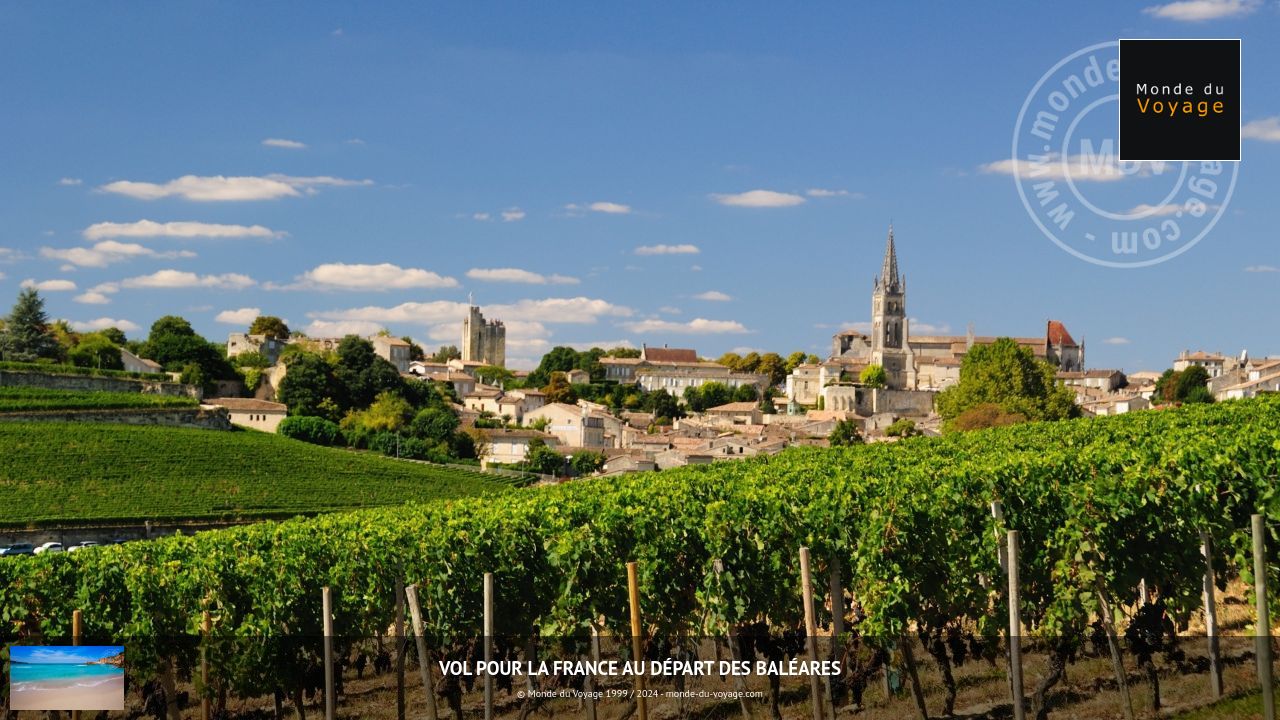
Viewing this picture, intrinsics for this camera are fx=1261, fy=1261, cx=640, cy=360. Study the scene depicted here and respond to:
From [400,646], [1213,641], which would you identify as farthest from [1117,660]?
[400,646]

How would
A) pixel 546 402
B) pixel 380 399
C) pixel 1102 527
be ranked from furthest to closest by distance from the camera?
pixel 546 402, pixel 380 399, pixel 1102 527

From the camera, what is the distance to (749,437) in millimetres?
85000

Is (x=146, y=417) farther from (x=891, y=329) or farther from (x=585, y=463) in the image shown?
(x=891, y=329)

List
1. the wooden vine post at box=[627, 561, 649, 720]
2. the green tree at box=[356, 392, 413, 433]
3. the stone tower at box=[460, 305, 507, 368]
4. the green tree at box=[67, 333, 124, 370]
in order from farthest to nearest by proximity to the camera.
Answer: the stone tower at box=[460, 305, 507, 368], the green tree at box=[67, 333, 124, 370], the green tree at box=[356, 392, 413, 433], the wooden vine post at box=[627, 561, 649, 720]

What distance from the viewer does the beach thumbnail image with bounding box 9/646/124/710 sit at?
33.9ft

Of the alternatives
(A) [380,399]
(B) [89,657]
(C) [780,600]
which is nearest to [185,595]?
(B) [89,657]

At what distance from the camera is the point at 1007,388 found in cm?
6206

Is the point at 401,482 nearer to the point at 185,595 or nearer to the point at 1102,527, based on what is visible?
the point at 185,595

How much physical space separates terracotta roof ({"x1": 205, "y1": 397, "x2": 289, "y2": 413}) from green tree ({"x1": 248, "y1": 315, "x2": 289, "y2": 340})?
129ft

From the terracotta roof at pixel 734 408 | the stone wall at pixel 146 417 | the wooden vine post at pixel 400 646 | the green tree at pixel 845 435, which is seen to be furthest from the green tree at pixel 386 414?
the wooden vine post at pixel 400 646

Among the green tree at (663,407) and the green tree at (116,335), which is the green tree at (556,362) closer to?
the green tree at (663,407)

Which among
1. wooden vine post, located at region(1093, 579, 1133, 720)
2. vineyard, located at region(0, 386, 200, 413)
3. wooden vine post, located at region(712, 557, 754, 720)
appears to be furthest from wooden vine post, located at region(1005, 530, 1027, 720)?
vineyard, located at region(0, 386, 200, 413)

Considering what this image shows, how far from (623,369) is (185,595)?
124191 millimetres

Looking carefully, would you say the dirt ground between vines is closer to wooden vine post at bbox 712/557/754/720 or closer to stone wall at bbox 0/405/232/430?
wooden vine post at bbox 712/557/754/720
